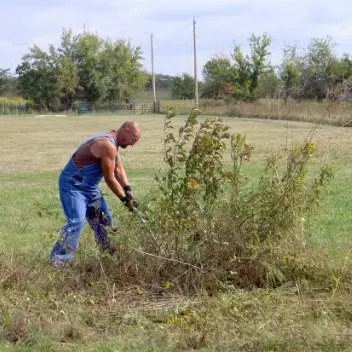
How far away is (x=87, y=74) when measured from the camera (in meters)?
98.9

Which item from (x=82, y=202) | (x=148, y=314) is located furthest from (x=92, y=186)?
(x=148, y=314)

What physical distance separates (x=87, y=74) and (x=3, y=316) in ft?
311

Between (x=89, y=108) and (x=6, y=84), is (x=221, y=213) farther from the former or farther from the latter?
(x=6, y=84)

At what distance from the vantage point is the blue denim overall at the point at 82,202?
24.3 feet

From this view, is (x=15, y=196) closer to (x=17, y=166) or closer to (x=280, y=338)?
(x=17, y=166)

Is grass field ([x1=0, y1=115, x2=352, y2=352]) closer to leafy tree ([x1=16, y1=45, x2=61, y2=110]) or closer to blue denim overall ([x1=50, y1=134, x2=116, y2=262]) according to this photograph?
blue denim overall ([x1=50, y1=134, x2=116, y2=262])

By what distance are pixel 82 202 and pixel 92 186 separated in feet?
0.76

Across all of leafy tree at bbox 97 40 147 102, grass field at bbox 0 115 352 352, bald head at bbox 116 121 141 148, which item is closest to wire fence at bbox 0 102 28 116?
leafy tree at bbox 97 40 147 102

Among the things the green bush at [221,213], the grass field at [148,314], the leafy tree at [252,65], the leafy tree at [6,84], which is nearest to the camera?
the grass field at [148,314]

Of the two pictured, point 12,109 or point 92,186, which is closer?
point 92,186

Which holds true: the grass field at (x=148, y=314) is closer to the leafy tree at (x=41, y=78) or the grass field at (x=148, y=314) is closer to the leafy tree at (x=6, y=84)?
the leafy tree at (x=41, y=78)

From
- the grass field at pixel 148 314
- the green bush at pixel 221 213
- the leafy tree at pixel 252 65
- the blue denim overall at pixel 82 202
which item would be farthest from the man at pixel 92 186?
the leafy tree at pixel 252 65

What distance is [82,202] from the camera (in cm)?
765

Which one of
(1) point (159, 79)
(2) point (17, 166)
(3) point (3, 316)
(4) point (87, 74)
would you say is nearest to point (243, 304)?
(3) point (3, 316)
